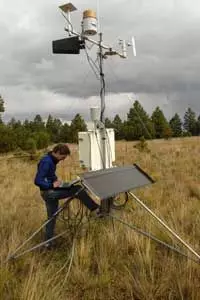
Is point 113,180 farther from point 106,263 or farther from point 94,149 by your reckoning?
point 94,149

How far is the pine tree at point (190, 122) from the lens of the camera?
86.7 m

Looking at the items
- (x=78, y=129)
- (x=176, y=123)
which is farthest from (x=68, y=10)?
(x=176, y=123)

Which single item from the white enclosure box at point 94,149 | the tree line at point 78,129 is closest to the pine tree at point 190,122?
the tree line at point 78,129

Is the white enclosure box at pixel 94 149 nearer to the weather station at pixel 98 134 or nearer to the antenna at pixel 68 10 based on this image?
the weather station at pixel 98 134

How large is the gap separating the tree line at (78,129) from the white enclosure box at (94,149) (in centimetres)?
35

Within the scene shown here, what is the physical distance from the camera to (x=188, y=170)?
43.8ft

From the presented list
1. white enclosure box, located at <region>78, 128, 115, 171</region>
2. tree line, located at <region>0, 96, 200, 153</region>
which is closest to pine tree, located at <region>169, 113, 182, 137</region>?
tree line, located at <region>0, 96, 200, 153</region>

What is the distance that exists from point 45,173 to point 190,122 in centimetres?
8702

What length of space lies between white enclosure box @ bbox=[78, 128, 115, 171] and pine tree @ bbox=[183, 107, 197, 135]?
81.6 meters

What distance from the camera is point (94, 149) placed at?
6.45 m

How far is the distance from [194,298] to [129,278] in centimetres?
77

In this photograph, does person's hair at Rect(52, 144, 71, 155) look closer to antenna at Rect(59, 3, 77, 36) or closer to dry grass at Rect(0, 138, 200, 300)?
dry grass at Rect(0, 138, 200, 300)

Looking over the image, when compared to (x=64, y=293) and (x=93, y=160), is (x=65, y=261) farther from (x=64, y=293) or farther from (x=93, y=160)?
(x=93, y=160)

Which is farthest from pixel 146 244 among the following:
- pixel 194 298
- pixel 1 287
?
pixel 1 287
